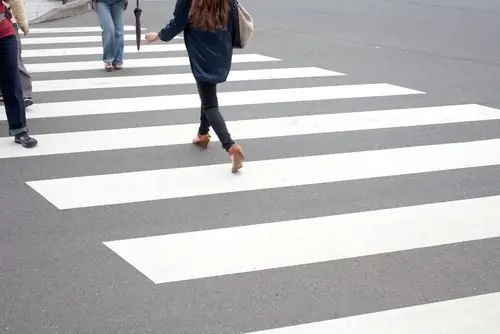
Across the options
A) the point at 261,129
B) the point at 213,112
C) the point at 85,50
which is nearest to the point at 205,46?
the point at 213,112

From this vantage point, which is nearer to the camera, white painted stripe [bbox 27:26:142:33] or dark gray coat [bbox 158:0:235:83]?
dark gray coat [bbox 158:0:235:83]

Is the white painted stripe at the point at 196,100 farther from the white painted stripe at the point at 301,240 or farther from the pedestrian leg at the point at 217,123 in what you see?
the white painted stripe at the point at 301,240

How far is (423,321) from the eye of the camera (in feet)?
12.7

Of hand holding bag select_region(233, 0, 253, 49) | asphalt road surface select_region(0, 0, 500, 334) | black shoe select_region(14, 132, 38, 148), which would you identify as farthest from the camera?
black shoe select_region(14, 132, 38, 148)

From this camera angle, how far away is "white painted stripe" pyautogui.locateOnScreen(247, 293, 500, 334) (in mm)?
3787

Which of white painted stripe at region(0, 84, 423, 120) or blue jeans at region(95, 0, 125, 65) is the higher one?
blue jeans at region(95, 0, 125, 65)

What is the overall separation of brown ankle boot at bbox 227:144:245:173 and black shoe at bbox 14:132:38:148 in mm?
1865

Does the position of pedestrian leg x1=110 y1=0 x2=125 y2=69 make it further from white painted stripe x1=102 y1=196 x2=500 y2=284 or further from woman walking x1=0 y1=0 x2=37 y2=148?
white painted stripe x1=102 y1=196 x2=500 y2=284

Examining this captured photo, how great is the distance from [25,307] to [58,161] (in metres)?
2.61

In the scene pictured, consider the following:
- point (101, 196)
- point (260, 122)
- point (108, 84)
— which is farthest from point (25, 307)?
point (108, 84)

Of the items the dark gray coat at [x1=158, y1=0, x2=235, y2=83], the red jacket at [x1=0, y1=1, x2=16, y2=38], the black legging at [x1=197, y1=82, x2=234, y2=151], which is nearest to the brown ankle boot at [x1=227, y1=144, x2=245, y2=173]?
the black legging at [x1=197, y1=82, x2=234, y2=151]

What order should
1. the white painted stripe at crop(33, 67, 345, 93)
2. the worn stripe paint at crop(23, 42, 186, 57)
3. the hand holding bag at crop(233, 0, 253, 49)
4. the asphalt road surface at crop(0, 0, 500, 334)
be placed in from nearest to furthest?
the asphalt road surface at crop(0, 0, 500, 334) < the hand holding bag at crop(233, 0, 253, 49) < the white painted stripe at crop(33, 67, 345, 93) < the worn stripe paint at crop(23, 42, 186, 57)

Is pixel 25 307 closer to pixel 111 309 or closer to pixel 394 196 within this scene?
pixel 111 309

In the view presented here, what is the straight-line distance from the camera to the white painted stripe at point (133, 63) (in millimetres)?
10680
